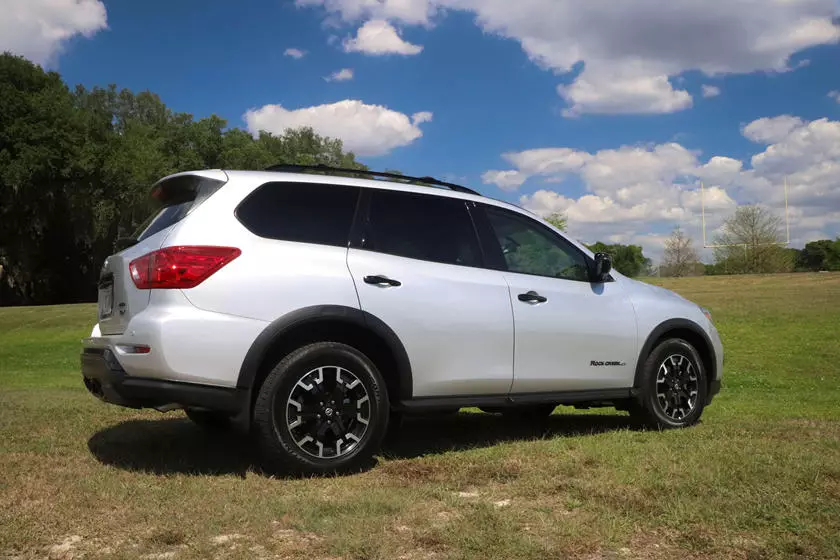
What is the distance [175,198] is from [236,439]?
6.28 ft

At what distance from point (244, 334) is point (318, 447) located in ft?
2.71

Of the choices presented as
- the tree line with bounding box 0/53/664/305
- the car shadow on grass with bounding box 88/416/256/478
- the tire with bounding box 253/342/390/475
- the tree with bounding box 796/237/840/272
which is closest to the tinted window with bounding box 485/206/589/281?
the tire with bounding box 253/342/390/475

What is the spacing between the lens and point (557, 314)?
557 cm

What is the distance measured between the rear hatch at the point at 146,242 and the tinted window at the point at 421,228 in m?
1.06

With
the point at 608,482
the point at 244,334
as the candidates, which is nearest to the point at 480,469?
the point at 608,482

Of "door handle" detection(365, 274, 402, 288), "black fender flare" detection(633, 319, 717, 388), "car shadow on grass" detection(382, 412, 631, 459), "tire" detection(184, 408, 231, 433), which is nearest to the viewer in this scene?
"door handle" detection(365, 274, 402, 288)

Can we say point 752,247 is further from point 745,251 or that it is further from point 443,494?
point 443,494

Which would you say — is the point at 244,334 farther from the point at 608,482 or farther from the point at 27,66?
the point at 27,66

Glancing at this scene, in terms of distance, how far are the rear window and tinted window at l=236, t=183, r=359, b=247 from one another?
0.91 ft

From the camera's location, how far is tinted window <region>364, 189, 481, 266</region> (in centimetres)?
507

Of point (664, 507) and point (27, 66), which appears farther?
point (27, 66)

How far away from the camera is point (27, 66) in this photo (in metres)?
42.9

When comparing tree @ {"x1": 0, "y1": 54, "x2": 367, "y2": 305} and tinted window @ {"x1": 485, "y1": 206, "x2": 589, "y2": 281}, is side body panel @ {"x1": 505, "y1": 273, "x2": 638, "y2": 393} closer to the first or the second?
tinted window @ {"x1": 485, "y1": 206, "x2": 589, "y2": 281}

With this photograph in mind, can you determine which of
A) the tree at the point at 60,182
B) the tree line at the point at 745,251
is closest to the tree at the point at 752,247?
the tree line at the point at 745,251
